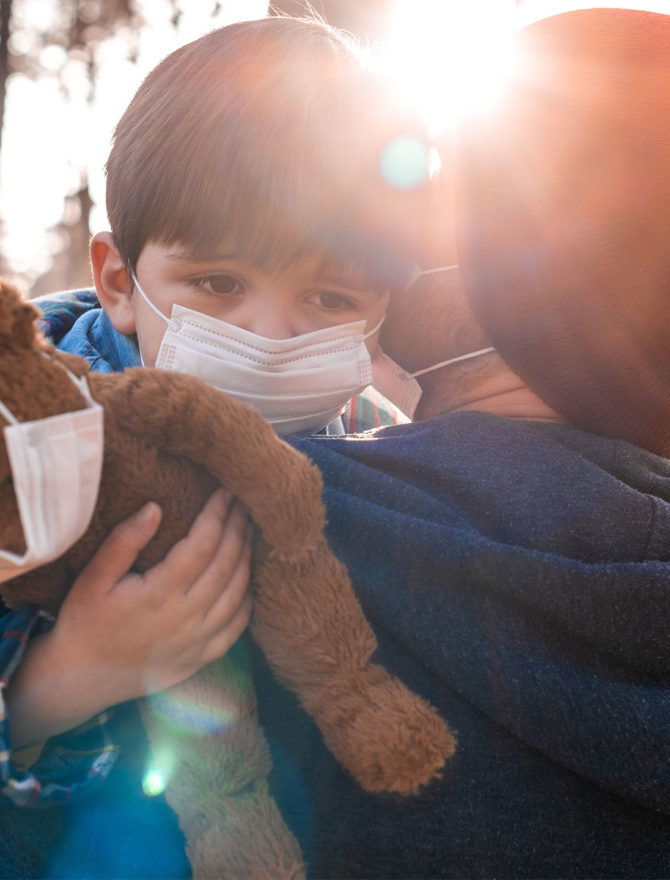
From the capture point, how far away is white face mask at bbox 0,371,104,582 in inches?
29.6

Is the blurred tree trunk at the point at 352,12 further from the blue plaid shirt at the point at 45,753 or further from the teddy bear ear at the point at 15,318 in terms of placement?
the blue plaid shirt at the point at 45,753

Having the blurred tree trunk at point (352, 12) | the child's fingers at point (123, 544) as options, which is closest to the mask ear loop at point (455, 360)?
the child's fingers at point (123, 544)

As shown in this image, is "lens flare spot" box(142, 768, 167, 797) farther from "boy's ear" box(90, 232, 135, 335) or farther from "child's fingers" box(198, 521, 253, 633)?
"boy's ear" box(90, 232, 135, 335)

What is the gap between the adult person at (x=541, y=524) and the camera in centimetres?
115

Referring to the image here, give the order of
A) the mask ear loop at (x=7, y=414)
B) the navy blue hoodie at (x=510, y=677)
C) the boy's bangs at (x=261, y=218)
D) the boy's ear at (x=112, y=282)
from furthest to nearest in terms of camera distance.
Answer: the boy's ear at (x=112, y=282), the boy's bangs at (x=261, y=218), the navy blue hoodie at (x=510, y=677), the mask ear loop at (x=7, y=414)

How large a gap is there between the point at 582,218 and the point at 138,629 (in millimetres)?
1113

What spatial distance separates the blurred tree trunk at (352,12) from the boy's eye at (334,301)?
1.26 metres

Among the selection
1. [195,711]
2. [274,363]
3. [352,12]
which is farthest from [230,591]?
[352,12]

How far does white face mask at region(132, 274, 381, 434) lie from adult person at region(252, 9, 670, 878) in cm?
25

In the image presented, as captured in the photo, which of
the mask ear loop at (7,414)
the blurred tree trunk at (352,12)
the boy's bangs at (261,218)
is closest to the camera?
the mask ear loop at (7,414)

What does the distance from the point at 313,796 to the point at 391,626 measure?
32cm

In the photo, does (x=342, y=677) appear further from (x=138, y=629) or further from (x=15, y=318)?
(x=15, y=318)

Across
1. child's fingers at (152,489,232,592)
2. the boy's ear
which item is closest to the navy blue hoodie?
child's fingers at (152,489,232,592)

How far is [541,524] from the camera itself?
124 cm
